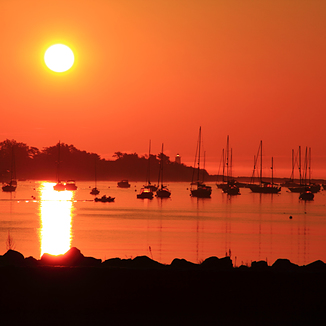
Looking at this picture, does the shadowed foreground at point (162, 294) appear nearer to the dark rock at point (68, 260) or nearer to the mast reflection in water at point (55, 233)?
the dark rock at point (68, 260)

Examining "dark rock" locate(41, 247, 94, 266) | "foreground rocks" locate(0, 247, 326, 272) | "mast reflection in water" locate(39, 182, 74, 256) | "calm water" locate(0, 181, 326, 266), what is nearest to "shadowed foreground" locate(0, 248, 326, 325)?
"foreground rocks" locate(0, 247, 326, 272)

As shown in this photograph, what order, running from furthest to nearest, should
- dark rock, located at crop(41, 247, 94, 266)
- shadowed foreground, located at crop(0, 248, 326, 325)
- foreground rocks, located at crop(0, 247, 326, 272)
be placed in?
dark rock, located at crop(41, 247, 94, 266), foreground rocks, located at crop(0, 247, 326, 272), shadowed foreground, located at crop(0, 248, 326, 325)

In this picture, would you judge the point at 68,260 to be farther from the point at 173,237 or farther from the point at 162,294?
the point at 173,237

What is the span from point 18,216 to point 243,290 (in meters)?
75.9

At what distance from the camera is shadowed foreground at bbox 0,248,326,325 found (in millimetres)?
11398

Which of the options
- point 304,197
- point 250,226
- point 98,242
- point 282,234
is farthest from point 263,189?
point 98,242

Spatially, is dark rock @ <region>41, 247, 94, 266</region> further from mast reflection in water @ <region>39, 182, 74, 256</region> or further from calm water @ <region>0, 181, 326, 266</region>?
mast reflection in water @ <region>39, 182, 74, 256</region>

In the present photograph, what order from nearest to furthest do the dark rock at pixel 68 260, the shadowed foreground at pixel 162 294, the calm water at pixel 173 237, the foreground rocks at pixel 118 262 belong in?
the shadowed foreground at pixel 162 294, the foreground rocks at pixel 118 262, the dark rock at pixel 68 260, the calm water at pixel 173 237

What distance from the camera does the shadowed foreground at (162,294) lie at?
11.4 metres

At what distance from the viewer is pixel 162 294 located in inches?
477

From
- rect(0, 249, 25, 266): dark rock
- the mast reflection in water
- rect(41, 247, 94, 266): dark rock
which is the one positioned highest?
rect(0, 249, 25, 266): dark rock

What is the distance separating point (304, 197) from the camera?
131 metres

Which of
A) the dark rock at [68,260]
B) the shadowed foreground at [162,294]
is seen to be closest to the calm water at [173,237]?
the dark rock at [68,260]

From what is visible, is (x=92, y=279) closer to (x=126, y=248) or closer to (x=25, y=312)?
(x=25, y=312)
